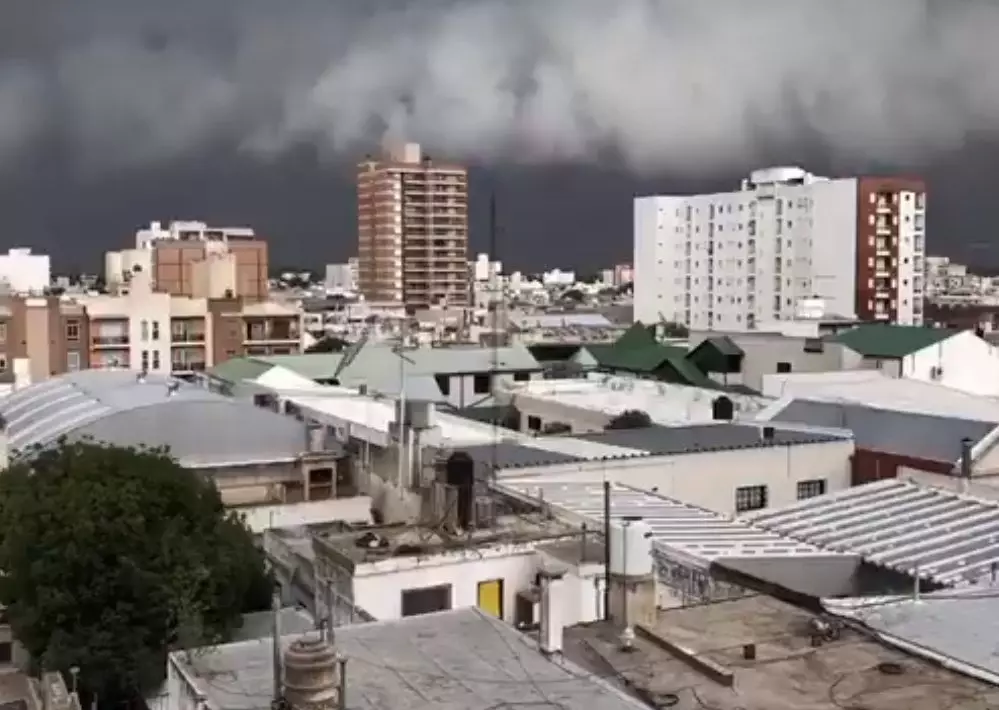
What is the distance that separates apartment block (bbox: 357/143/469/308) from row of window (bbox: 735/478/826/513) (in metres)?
86.8

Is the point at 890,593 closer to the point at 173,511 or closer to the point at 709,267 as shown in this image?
the point at 173,511

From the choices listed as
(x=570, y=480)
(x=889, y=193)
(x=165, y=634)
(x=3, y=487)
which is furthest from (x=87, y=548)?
(x=889, y=193)

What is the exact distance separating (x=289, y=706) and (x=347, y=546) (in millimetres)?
7731

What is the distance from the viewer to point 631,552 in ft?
33.4

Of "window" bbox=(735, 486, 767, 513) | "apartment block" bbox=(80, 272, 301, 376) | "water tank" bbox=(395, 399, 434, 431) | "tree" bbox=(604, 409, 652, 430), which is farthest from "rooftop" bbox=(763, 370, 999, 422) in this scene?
"apartment block" bbox=(80, 272, 301, 376)

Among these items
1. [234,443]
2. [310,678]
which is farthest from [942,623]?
[234,443]

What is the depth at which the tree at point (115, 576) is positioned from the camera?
15.5 m

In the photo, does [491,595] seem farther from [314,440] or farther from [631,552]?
[314,440]

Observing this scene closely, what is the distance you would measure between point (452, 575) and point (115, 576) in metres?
4.70

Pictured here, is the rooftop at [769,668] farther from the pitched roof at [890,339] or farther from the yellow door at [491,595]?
the pitched roof at [890,339]

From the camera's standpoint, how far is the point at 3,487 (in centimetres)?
1866

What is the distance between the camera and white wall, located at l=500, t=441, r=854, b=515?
19859mm

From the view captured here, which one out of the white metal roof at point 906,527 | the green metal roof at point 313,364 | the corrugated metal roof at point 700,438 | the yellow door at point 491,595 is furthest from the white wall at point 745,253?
the yellow door at point 491,595

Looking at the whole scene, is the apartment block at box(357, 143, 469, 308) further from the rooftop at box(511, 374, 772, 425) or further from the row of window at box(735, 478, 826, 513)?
the row of window at box(735, 478, 826, 513)
